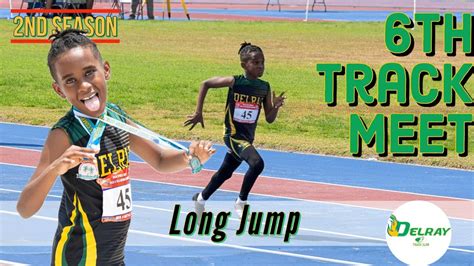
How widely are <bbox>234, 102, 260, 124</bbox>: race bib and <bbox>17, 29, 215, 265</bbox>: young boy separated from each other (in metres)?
6.85

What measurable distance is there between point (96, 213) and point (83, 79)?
26.8 inches

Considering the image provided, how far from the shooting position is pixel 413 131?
896 inches

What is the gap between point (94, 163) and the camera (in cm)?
545

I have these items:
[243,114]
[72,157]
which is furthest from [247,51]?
[72,157]

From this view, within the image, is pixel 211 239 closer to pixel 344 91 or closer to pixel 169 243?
pixel 169 243

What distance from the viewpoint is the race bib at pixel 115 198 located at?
19.0 ft

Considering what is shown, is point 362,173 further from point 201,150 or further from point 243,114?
point 201,150

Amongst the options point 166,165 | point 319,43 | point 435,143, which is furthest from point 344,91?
point 166,165

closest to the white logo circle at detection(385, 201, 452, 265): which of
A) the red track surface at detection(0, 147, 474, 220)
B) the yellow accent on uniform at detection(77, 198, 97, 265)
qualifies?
the yellow accent on uniform at detection(77, 198, 97, 265)

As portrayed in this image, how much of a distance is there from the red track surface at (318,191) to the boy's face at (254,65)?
2211 mm

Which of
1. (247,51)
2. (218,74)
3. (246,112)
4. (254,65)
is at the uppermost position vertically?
(218,74)

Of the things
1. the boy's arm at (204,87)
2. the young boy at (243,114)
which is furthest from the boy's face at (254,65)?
the boy's arm at (204,87)

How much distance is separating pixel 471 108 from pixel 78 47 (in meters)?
21.2

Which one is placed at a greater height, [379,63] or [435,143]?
[379,63]
